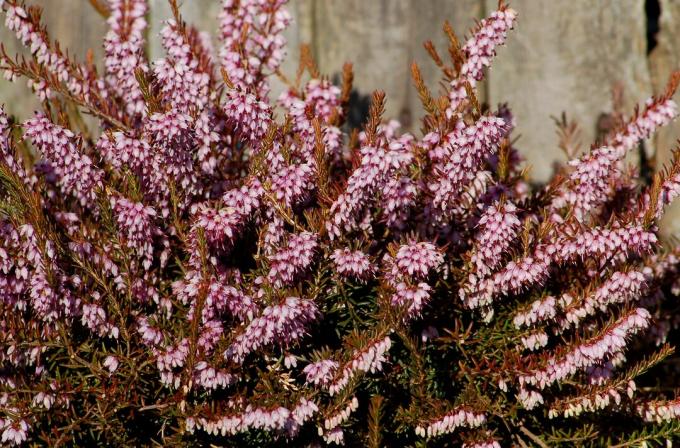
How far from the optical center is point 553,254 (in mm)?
2389

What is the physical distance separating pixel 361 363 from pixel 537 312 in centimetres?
56

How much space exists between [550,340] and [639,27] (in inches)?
62.5

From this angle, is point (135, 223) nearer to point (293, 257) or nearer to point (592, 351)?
point (293, 257)

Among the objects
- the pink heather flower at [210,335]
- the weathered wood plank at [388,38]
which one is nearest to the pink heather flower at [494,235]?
the pink heather flower at [210,335]

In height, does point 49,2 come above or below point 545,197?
above

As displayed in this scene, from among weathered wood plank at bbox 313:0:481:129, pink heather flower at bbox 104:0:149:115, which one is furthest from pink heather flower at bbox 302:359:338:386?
weathered wood plank at bbox 313:0:481:129

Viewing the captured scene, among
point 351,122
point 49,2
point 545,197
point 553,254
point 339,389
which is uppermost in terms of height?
point 49,2

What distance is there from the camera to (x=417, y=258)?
2170 mm

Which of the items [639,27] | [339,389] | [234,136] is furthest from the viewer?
[639,27]

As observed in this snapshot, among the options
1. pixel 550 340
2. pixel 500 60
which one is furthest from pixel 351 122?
pixel 550 340

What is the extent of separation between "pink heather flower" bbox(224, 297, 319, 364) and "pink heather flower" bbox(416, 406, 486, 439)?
18.0 inches

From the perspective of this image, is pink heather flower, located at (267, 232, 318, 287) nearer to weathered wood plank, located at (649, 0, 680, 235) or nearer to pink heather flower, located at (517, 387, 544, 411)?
pink heather flower, located at (517, 387, 544, 411)

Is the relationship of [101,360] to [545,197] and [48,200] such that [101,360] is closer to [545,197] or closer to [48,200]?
[48,200]

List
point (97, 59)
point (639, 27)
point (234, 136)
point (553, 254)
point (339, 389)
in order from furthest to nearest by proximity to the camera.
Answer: point (97, 59) → point (639, 27) → point (234, 136) → point (553, 254) → point (339, 389)
